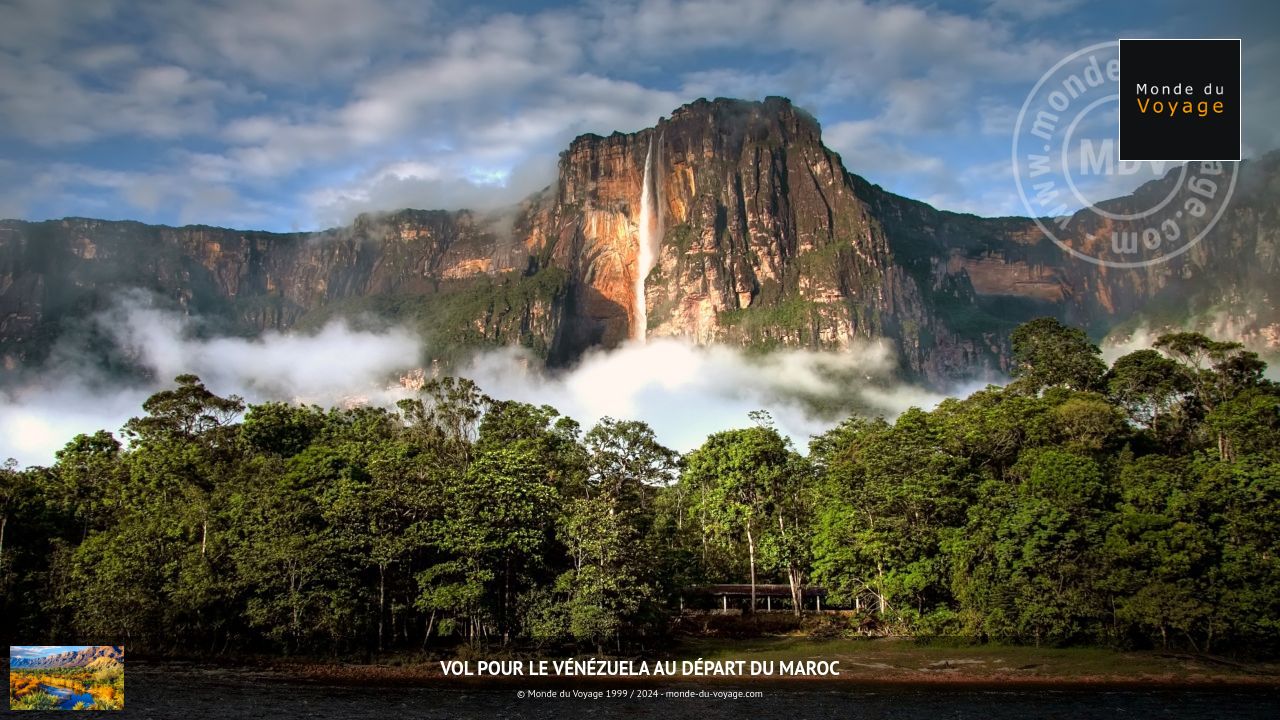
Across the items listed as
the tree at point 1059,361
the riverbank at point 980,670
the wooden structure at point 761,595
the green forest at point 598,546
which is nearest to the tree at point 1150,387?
the green forest at point 598,546

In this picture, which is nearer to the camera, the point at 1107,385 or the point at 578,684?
the point at 578,684

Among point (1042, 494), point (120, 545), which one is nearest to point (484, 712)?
point (120, 545)

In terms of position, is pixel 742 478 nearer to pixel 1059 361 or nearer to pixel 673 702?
pixel 673 702

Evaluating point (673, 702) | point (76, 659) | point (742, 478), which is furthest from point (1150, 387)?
point (76, 659)

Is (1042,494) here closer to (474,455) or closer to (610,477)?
(610,477)

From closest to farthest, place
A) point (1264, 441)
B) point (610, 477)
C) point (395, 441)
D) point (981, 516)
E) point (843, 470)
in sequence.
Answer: point (981, 516) → point (1264, 441) → point (843, 470) → point (395, 441) → point (610, 477)

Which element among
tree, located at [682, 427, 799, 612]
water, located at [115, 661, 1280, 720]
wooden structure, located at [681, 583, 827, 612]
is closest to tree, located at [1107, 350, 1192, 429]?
tree, located at [682, 427, 799, 612]

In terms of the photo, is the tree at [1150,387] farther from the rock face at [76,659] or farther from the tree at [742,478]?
the rock face at [76,659]

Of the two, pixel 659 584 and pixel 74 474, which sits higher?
pixel 74 474
